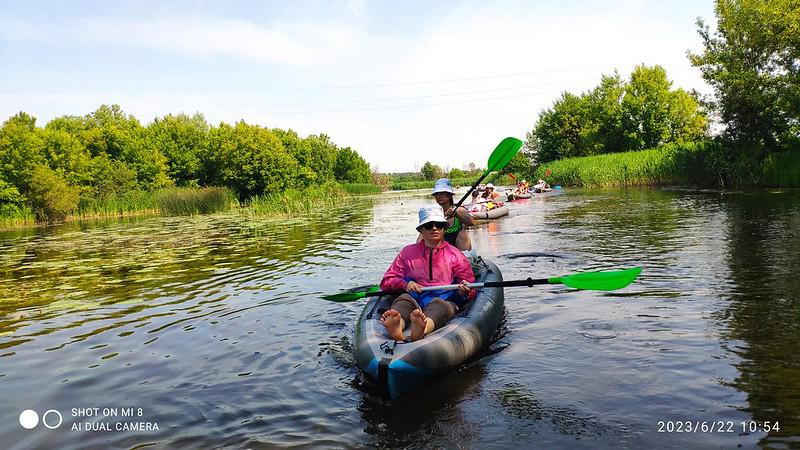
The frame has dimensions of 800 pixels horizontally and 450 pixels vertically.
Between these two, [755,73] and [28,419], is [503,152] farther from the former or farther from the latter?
[755,73]

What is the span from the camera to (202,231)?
62.1ft

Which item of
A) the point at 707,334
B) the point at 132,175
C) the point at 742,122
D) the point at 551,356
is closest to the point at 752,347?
the point at 707,334

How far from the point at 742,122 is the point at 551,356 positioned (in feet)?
80.5

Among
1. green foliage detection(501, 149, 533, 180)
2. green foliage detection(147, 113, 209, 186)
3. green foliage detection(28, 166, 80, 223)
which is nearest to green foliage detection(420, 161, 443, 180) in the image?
green foliage detection(501, 149, 533, 180)

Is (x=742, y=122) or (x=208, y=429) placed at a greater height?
(x=742, y=122)

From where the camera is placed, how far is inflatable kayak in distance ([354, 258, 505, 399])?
391 cm

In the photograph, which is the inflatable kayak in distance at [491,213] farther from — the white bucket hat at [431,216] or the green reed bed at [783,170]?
the green reed bed at [783,170]

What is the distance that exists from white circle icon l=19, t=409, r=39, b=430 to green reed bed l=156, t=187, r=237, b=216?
28229 mm

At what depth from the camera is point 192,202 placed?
106ft

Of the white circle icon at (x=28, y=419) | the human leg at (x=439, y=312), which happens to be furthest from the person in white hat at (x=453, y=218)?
the white circle icon at (x=28, y=419)

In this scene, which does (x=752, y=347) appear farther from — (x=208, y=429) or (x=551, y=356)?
(x=208, y=429)

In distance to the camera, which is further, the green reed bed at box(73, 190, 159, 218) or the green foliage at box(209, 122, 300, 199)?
the green foliage at box(209, 122, 300, 199)

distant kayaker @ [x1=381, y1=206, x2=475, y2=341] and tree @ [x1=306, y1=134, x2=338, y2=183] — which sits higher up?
tree @ [x1=306, y1=134, x2=338, y2=183]

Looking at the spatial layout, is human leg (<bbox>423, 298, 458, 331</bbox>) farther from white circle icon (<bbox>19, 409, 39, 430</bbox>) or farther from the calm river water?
white circle icon (<bbox>19, 409, 39, 430</bbox>)
